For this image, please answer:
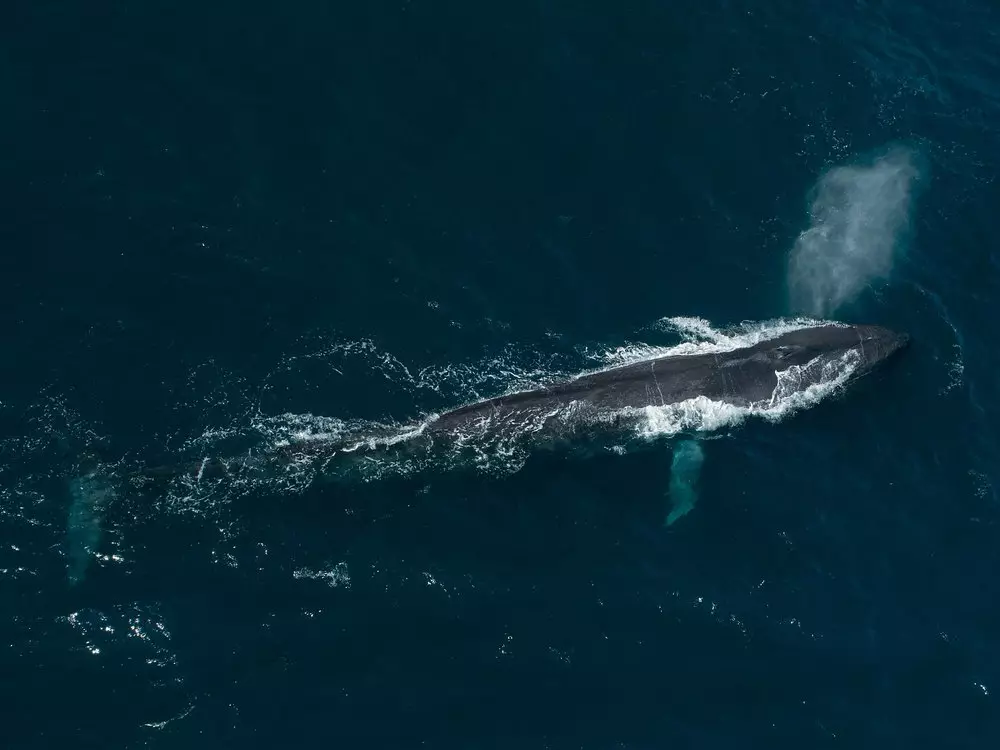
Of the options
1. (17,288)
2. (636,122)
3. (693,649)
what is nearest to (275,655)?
(693,649)

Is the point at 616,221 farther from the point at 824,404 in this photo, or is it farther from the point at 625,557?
the point at 625,557

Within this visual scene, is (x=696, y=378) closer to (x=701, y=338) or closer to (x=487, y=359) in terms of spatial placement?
(x=701, y=338)

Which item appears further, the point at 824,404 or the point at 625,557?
the point at 824,404

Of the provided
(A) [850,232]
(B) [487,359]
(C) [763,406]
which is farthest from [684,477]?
(A) [850,232]

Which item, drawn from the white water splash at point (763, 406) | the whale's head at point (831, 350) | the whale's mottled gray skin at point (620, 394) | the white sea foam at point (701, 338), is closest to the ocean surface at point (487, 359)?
the white sea foam at point (701, 338)

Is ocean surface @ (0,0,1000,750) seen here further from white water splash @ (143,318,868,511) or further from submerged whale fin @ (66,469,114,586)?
white water splash @ (143,318,868,511)

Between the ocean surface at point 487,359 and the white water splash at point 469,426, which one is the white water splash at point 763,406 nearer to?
the white water splash at point 469,426

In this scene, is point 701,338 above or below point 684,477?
above
